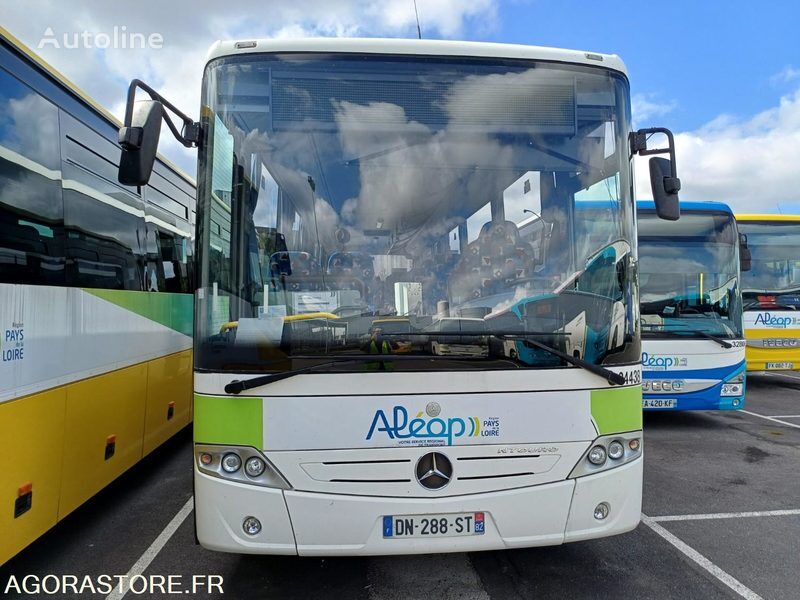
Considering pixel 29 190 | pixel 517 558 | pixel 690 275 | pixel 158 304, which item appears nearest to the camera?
pixel 29 190

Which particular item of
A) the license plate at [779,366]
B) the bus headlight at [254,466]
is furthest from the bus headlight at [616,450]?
the license plate at [779,366]

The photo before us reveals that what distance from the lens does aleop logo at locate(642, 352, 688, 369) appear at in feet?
24.7

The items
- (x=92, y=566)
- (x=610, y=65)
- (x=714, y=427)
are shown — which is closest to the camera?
(x=610, y=65)

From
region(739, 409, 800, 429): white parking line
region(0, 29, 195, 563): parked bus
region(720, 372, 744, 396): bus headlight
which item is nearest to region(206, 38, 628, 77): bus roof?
region(0, 29, 195, 563): parked bus

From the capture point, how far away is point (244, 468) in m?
2.96

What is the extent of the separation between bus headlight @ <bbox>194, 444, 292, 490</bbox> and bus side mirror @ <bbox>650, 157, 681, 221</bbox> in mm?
2727

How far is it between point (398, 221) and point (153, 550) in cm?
296

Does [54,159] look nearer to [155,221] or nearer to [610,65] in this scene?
[155,221]

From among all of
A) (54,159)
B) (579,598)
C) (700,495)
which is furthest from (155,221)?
(700,495)

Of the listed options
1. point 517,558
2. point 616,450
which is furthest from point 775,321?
point 616,450

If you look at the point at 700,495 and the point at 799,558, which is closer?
the point at 799,558

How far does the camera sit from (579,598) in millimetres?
3303

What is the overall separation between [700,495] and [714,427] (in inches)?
137

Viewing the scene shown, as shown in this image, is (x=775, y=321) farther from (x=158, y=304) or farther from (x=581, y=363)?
(x=158, y=304)
